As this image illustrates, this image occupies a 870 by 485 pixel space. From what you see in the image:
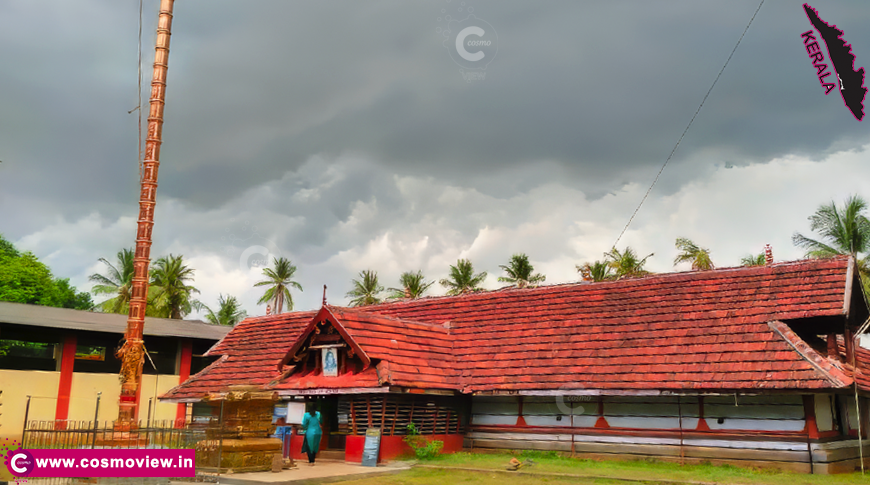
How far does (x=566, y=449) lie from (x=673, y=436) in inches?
114

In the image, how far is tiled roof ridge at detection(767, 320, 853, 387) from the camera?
49.4 feet

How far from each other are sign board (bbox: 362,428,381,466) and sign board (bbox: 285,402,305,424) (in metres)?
3.14

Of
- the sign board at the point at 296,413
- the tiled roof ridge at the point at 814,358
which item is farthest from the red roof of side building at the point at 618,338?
the sign board at the point at 296,413

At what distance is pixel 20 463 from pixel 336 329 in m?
9.40

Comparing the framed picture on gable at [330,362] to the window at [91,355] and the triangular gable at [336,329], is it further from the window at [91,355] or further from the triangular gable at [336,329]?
the window at [91,355]

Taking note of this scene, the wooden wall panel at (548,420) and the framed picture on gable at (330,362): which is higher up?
the framed picture on gable at (330,362)

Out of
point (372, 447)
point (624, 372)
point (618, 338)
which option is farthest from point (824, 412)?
point (372, 447)

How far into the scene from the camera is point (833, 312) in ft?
54.5

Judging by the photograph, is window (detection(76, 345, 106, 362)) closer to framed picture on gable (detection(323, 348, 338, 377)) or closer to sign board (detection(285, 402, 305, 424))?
sign board (detection(285, 402, 305, 424))

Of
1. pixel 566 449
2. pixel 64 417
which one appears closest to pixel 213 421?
pixel 566 449

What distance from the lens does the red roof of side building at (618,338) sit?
54.7 ft

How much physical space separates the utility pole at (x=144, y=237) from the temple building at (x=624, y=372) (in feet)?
12.6

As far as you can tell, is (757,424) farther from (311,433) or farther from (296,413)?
(296,413)

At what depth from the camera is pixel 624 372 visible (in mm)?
17922
